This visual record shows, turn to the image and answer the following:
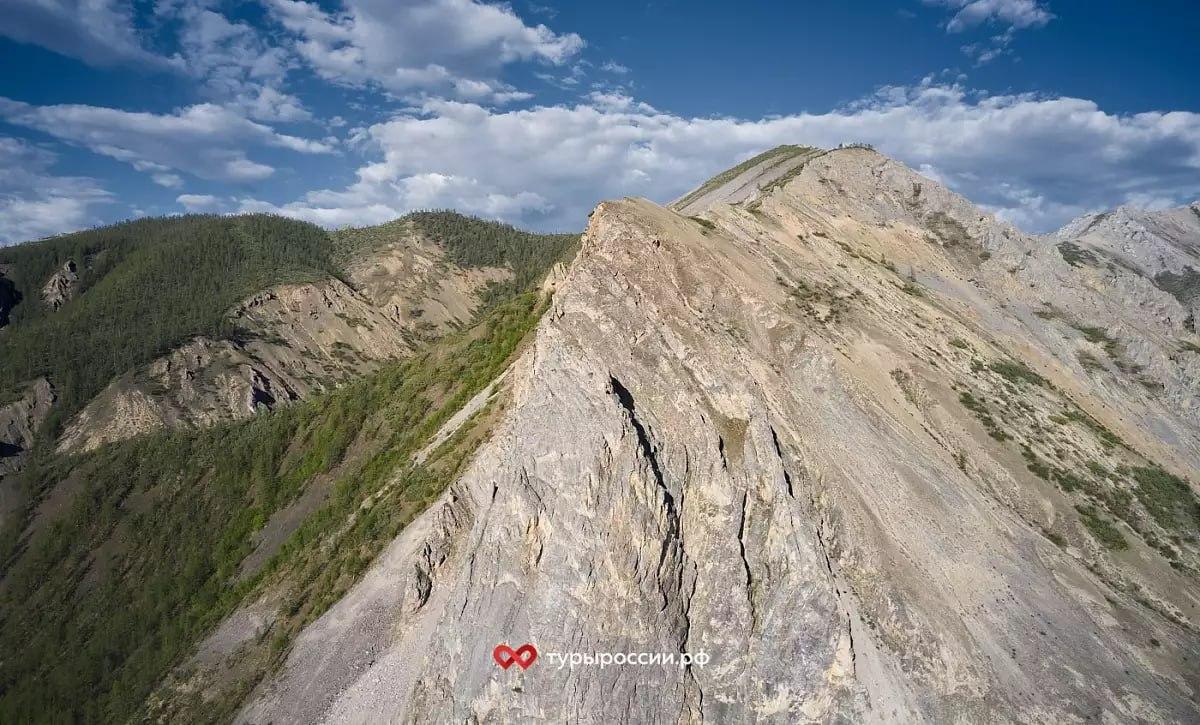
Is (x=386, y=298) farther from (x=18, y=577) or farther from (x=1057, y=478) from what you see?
(x=1057, y=478)

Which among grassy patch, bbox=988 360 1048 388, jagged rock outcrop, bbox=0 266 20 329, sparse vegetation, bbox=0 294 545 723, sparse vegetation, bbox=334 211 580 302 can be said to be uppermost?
sparse vegetation, bbox=334 211 580 302

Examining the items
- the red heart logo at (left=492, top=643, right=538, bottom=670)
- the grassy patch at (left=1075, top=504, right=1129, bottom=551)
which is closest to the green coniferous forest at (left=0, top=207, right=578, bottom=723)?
the red heart logo at (left=492, top=643, right=538, bottom=670)

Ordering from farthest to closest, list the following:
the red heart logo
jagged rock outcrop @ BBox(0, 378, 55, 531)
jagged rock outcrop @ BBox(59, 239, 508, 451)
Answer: jagged rock outcrop @ BBox(59, 239, 508, 451)
jagged rock outcrop @ BBox(0, 378, 55, 531)
the red heart logo

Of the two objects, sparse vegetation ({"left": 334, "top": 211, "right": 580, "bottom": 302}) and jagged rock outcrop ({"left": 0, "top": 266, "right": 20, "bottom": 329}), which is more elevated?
sparse vegetation ({"left": 334, "top": 211, "right": 580, "bottom": 302})

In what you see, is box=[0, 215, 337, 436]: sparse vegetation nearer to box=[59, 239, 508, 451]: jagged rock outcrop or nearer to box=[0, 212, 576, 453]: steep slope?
box=[0, 212, 576, 453]: steep slope

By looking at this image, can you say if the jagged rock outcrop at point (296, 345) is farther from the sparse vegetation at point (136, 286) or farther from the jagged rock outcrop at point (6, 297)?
the jagged rock outcrop at point (6, 297)

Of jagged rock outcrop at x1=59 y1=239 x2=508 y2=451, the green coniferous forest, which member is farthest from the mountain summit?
jagged rock outcrop at x1=59 y1=239 x2=508 y2=451

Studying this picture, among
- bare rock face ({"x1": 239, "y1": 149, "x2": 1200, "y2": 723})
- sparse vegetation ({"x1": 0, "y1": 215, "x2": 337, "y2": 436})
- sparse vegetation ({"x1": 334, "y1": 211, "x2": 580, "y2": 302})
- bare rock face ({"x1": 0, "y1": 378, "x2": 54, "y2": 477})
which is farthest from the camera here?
sparse vegetation ({"x1": 334, "y1": 211, "x2": 580, "y2": 302})

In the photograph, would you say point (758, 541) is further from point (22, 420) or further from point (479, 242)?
point (479, 242)

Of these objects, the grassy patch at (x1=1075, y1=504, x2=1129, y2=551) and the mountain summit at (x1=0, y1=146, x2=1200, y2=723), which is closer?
the mountain summit at (x1=0, y1=146, x2=1200, y2=723)
